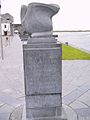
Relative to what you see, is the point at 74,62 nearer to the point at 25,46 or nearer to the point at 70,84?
the point at 70,84

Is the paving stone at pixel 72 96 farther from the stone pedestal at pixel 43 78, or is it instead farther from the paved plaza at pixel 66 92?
the stone pedestal at pixel 43 78

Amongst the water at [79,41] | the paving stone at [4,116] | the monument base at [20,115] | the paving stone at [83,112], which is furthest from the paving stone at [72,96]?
the water at [79,41]

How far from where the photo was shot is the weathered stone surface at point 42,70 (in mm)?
4988

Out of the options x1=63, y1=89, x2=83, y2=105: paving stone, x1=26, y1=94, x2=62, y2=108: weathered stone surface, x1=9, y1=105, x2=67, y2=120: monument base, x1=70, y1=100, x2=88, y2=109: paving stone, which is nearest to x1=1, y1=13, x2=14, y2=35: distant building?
x1=63, y1=89, x2=83, y2=105: paving stone

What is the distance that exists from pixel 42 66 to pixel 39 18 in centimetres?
114

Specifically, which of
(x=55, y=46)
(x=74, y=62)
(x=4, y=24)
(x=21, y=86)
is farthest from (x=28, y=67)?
(x=4, y=24)

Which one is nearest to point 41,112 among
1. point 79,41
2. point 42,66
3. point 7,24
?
point 42,66

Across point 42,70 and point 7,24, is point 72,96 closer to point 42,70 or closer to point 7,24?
point 42,70

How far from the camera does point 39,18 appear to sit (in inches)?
211

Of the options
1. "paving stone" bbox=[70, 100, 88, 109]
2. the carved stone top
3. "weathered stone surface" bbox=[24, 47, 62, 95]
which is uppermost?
the carved stone top

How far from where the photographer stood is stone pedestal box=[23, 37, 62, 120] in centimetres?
500

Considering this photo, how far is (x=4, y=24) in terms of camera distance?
4475cm

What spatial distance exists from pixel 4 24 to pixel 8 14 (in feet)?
7.17

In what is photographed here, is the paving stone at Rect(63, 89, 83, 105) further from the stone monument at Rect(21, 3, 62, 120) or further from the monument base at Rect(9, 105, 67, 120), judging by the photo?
the stone monument at Rect(21, 3, 62, 120)
